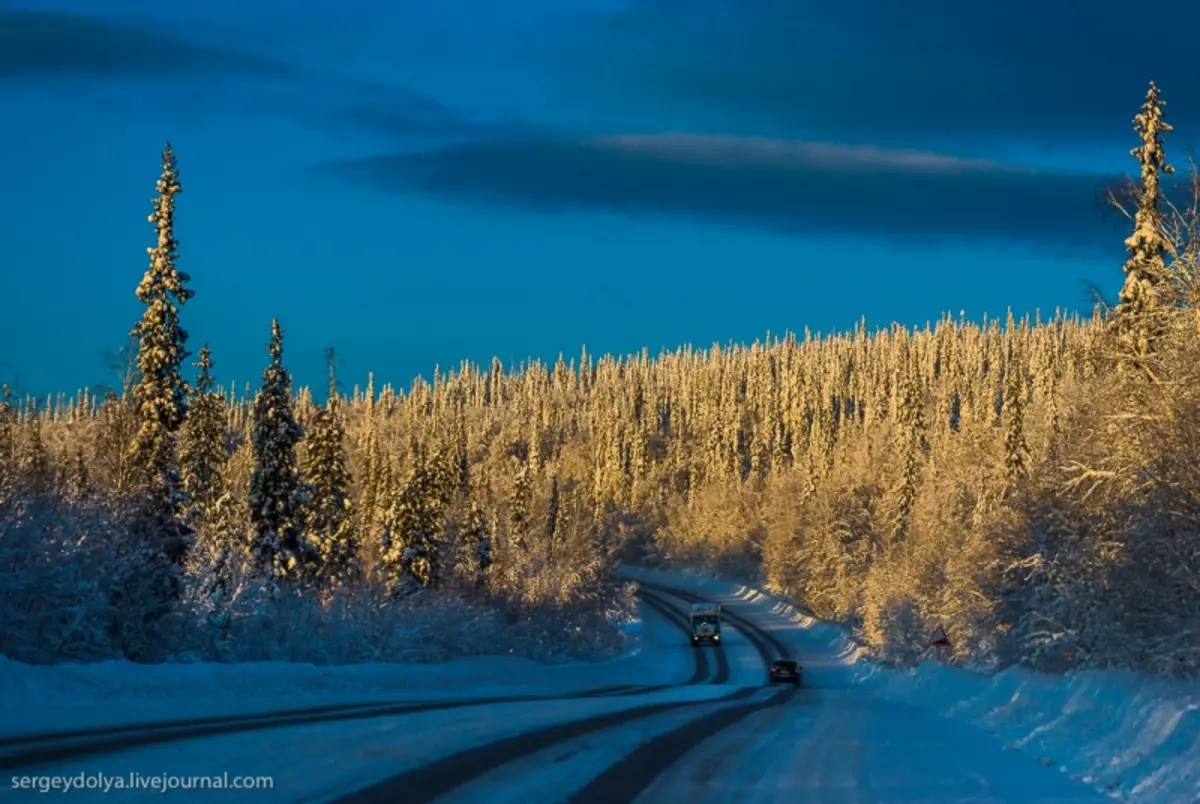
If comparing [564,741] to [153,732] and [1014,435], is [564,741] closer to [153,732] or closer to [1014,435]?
[153,732]

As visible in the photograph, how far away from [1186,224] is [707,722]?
1148cm

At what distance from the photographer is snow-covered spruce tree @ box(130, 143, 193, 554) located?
38.8 meters

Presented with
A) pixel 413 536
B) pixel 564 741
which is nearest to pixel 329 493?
pixel 413 536

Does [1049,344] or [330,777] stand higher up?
[1049,344]

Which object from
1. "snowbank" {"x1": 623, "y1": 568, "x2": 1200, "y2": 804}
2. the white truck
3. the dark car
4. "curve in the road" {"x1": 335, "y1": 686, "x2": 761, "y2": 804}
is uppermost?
"curve in the road" {"x1": 335, "y1": 686, "x2": 761, "y2": 804}

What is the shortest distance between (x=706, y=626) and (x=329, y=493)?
2932cm

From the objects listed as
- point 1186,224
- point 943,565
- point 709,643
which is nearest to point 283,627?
point 1186,224

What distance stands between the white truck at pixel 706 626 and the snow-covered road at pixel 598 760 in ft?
168

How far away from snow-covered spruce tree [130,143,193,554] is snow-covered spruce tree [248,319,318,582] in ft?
15.8

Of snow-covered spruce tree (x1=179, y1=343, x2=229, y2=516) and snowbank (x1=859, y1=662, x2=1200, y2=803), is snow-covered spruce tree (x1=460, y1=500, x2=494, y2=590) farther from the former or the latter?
snowbank (x1=859, y1=662, x2=1200, y2=803)

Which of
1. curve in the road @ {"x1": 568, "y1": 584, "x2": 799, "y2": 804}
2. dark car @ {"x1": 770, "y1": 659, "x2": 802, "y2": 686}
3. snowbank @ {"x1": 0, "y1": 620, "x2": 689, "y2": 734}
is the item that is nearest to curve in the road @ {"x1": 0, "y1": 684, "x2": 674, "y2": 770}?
snowbank @ {"x1": 0, "y1": 620, "x2": 689, "y2": 734}

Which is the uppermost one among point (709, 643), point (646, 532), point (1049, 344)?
point (1049, 344)

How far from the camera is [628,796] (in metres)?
10.9

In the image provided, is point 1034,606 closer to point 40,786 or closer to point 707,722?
point 707,722
